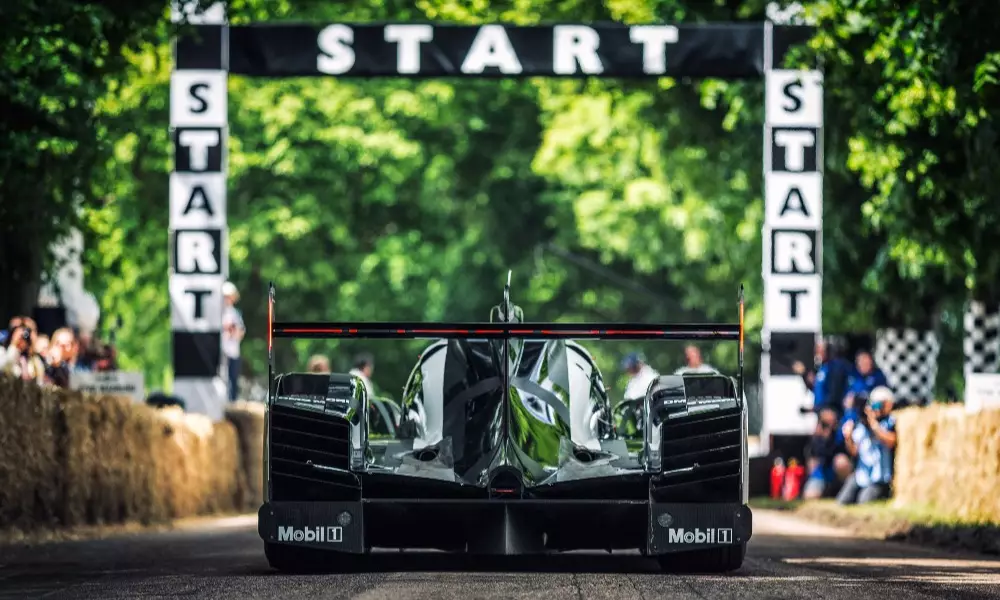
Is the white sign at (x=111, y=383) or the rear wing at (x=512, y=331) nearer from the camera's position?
the rear wing at (x=512, y=331)

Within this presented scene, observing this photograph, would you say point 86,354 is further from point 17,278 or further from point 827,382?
point 827,382

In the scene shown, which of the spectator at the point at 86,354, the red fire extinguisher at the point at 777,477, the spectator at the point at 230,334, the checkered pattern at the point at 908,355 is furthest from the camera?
the checkered pattern at the point at 908,355

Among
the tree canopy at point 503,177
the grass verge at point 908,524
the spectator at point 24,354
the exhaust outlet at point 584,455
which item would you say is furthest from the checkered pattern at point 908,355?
the exhaust outlet at point 584,455

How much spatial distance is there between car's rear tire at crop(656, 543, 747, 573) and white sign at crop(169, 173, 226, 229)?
12.6 meters

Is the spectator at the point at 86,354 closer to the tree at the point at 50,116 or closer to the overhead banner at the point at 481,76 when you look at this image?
the overhead banner at the point at 481,76

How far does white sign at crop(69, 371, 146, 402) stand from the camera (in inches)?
883

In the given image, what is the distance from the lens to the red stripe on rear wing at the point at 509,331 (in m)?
13.1

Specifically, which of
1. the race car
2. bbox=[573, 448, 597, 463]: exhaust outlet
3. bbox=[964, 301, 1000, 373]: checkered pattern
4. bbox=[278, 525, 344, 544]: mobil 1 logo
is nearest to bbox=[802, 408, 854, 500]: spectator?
bbox=[964, 301, 1000, 373]: checkered pattern

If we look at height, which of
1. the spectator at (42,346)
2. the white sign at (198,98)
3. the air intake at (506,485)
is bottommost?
the air intake at (506,485)

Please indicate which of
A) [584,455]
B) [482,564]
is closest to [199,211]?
[482,564]

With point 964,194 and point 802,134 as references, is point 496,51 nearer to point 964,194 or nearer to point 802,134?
point 802,134

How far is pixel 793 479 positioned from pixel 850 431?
277 cm

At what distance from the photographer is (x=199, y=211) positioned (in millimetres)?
25562

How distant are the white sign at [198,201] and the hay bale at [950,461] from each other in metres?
8.06
